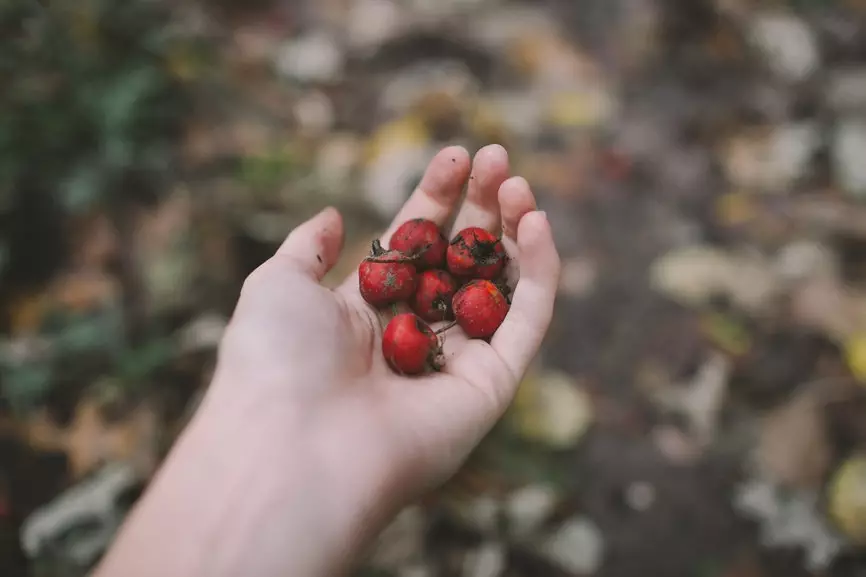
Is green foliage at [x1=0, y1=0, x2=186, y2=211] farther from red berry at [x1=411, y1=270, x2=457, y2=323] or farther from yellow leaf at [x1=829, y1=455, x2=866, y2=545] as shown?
yellow leaf at [x1=829, y1=455, x2=866, y2=545]

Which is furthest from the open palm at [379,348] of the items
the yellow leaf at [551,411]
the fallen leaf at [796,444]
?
the fallen leaf at [796,444]

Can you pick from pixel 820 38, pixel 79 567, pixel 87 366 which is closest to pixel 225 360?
pixel 79 567

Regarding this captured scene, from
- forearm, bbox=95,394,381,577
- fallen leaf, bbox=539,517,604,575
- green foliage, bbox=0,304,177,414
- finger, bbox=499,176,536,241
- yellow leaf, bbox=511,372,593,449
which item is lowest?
fallen leaf, bbox=539,517,604,575

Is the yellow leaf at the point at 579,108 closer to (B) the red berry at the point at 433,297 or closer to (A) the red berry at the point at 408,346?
(B) the red berry at the point at 433,297

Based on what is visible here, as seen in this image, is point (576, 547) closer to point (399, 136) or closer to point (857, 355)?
point (857, 355)

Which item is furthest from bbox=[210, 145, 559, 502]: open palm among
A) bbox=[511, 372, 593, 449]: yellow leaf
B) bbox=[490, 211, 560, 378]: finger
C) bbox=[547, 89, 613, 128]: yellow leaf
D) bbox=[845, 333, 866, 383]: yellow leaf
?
bbox=[547, 89, 613, 128]: yellow leaf
